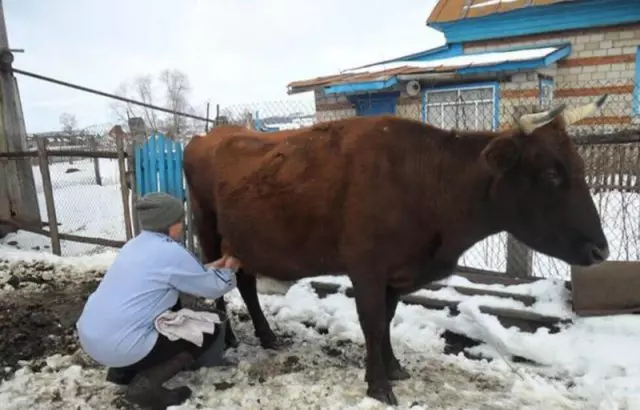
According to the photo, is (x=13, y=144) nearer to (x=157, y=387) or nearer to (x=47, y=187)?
(x=47, y=187)

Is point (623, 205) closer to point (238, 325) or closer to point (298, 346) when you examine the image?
point (298, 346)

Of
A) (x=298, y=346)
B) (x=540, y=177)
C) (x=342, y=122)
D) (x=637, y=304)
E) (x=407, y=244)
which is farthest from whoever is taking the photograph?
(x=298, y=346)

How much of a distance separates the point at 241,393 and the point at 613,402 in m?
2.46

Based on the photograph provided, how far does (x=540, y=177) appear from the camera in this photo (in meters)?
3.25

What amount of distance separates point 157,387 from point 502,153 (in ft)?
8.65

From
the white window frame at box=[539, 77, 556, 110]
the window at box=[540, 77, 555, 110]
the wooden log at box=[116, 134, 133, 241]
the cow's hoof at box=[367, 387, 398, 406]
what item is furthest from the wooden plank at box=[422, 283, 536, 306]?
the window at box=[540, 77, 555, 110]

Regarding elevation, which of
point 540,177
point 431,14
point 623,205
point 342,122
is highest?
point 431,14

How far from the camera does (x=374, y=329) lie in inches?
141

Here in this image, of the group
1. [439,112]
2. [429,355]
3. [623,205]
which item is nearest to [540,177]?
[429,355]

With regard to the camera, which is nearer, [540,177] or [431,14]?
[540,177]

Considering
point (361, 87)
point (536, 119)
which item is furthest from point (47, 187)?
point (361, 87)

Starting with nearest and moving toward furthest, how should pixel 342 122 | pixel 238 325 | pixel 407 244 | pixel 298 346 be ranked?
pixel 407 244 < pixel 342 122 < pixel 298 346 < pixel 238 325

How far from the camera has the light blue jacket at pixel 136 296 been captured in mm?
3312

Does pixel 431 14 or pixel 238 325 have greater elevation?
pixel 431 14
